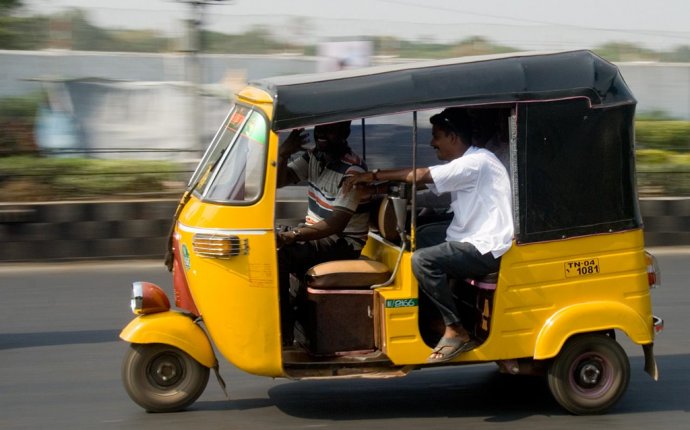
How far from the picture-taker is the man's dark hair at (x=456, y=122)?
5883mm

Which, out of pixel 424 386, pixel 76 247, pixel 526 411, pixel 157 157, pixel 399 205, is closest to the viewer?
pixel 399 205

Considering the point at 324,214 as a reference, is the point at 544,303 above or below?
below

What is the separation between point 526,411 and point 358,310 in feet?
3.76

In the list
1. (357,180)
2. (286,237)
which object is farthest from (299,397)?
(357,180)

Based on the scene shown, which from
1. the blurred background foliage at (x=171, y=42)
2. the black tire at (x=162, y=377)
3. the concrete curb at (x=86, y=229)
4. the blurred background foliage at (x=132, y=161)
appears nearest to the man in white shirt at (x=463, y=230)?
the black tire at (x=162, y=377)

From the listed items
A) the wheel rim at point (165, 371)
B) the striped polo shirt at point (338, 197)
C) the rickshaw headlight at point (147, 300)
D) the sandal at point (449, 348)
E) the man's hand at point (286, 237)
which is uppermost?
the striped polo shirt at point (338, 197)

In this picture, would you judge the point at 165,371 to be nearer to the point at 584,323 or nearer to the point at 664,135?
the point at 584,323

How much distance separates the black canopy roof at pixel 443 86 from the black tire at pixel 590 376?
1362mm

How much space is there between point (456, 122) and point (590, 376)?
5.34 ft

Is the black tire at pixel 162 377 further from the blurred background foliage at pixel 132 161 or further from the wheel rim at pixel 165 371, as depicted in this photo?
the blurred background foliage at pixel 132 161

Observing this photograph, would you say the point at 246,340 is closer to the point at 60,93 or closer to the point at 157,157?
the point at 157,157

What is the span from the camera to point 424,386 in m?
6.52

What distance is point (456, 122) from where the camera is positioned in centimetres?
593

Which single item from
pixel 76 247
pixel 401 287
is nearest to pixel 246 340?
pixel 401 287
